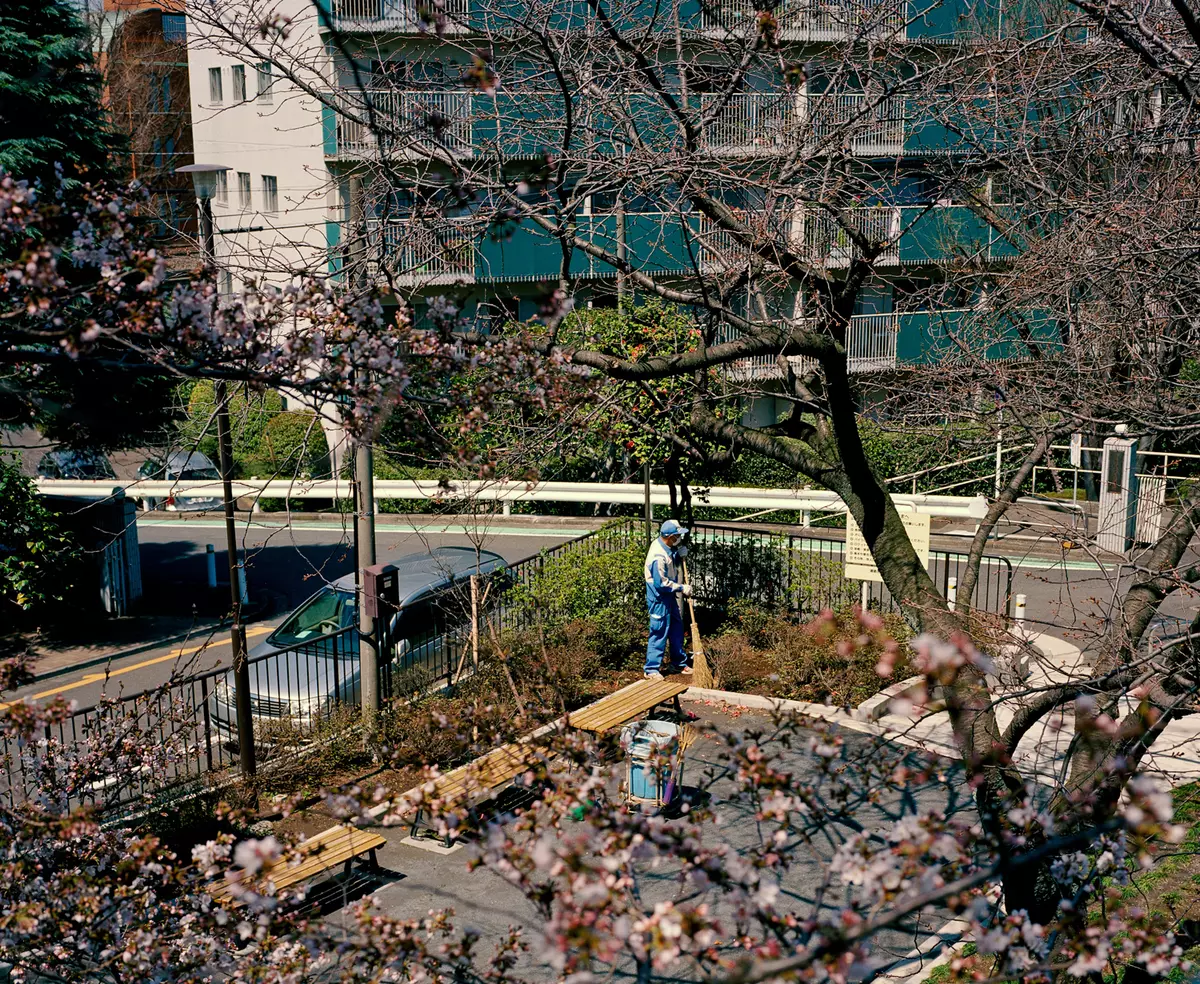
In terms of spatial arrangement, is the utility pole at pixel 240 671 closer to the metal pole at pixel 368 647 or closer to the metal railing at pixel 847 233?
the metal pole at pixel 368 647

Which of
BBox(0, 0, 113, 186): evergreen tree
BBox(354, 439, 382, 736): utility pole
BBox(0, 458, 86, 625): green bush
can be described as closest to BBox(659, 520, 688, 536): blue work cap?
BBox(354, 439, 382, 736): utility pole

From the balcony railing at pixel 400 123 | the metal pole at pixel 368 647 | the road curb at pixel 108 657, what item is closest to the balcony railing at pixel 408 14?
the balcony railing at pixel 400 123

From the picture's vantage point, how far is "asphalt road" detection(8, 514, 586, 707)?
13391 millimetres

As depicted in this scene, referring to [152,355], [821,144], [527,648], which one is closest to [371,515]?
[527,648]

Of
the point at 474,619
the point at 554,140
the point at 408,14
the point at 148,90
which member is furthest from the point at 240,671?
the point at 148,90

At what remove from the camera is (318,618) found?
478 inches

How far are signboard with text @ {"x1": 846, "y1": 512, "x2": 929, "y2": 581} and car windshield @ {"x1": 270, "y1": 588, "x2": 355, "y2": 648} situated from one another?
5164mm

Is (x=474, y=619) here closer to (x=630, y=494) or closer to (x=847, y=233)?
(x=847, y=233)

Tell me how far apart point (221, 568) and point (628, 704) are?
10.8m

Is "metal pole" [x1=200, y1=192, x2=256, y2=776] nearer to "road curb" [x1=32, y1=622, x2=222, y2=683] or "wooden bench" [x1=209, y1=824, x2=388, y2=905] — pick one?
"wooden bench" [x1=209, y1=824, x2=388, y2=905]

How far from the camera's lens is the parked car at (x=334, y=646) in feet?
33.6

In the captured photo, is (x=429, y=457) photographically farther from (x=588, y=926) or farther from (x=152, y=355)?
(x=588, y=926)

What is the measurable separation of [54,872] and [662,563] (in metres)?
7.23

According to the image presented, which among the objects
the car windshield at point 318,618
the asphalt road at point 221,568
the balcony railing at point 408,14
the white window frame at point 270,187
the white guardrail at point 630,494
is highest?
the white window frame at point 270,187
